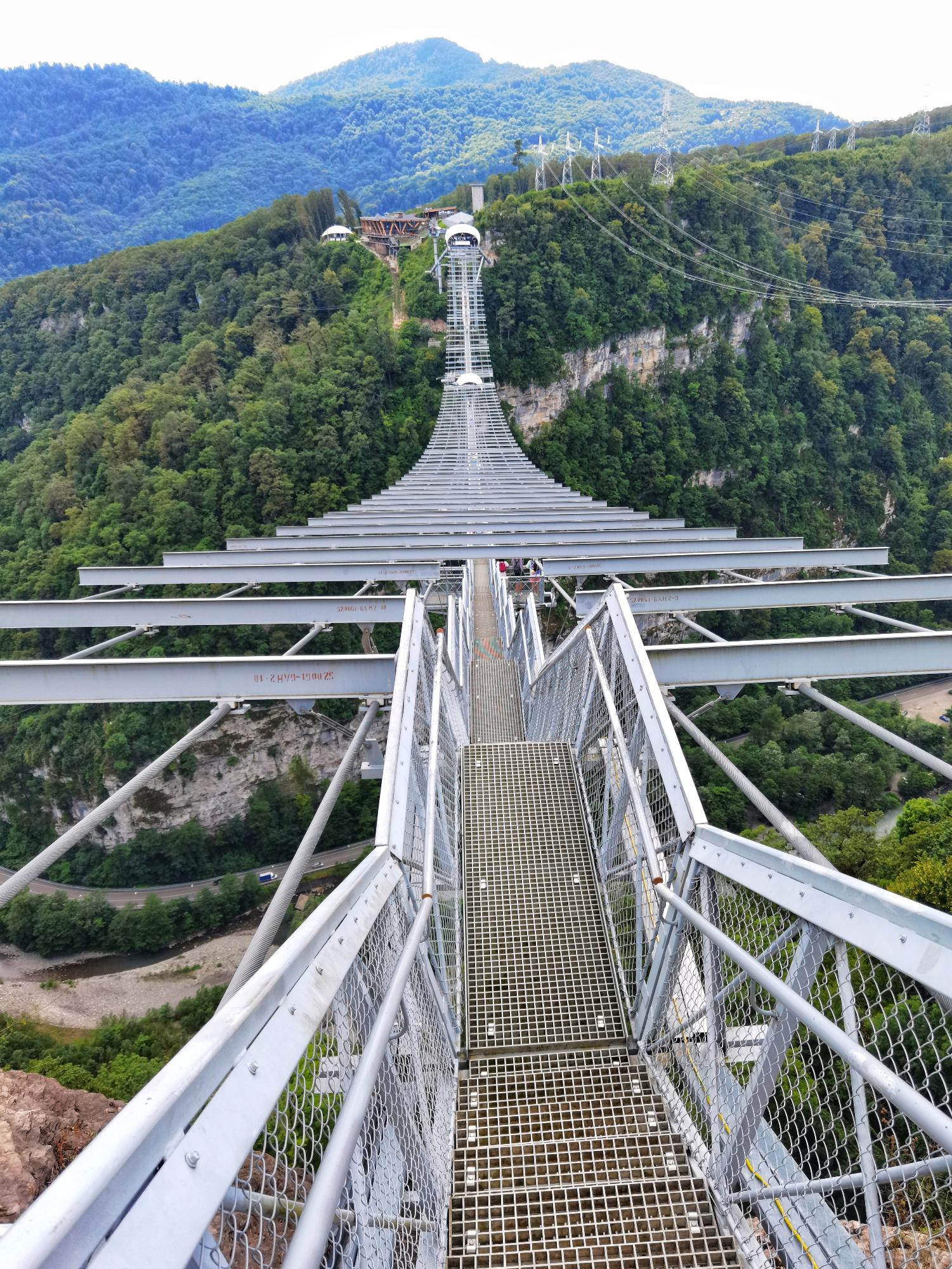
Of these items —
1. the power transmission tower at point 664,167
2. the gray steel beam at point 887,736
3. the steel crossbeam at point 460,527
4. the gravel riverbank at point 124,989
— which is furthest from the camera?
the power transmission tower at point 664,167

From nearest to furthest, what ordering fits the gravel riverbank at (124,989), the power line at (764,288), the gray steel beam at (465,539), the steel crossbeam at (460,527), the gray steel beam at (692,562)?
1. the gray steel beam at (692,562)
2. the gray steel beam at (465,539)
3. the steel crossbeam at (460,527)
4. the gravel riverbank at (124,989)
5. the power line at (764,288)

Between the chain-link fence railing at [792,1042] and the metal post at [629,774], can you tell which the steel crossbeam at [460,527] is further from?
the chain-link fence railing at [792,1042]

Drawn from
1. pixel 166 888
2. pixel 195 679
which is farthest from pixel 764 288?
pixel 195 679

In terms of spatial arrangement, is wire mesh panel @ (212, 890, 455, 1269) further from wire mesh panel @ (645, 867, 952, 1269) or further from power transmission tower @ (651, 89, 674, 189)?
power transmission tower @ (651, 89, 674, 189)

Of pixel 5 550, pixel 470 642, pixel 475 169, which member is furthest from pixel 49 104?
pixel 470 642

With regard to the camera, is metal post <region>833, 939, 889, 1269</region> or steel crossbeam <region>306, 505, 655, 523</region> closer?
metal post <region>833, 939, 889, 1269</region>

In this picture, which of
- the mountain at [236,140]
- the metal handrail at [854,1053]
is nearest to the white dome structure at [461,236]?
the metal handrail at [854,1053]

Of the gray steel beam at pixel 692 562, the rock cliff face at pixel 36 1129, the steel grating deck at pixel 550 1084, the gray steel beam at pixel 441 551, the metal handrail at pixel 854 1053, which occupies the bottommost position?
the rock cliff face at pixel 36 1129

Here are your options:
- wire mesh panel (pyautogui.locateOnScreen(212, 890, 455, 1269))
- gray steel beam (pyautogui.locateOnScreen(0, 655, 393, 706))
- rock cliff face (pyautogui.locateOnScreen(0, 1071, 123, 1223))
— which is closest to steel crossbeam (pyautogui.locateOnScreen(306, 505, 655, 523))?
gray steel beam (pyautogui.locateOnScreen(0, 655, 393, 706))
